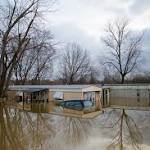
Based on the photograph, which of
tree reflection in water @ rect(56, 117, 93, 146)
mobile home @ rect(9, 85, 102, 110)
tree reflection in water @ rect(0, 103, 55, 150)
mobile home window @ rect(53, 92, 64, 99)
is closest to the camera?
tree reflection in water @ rect(0, 103, 55, 150)

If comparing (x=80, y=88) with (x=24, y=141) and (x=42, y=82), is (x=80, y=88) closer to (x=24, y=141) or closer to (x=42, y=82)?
(x=24, y=141)

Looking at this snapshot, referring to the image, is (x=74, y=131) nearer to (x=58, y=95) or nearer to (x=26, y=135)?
(x=26, y=135)

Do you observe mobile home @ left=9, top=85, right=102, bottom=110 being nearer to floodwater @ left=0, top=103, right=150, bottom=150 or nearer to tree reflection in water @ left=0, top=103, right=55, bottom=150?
floodwater @ left=0, top=103, right=150, bottom=150

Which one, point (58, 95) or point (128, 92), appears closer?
point (58, 95)

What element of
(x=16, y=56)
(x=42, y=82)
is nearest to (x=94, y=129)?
(x=16, y=56)

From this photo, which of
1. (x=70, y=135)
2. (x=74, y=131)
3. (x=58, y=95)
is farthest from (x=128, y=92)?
(x=70, y=135)

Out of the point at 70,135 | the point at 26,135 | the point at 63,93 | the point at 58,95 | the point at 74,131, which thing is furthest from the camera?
the point at 58,95

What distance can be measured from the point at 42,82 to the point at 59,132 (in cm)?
3801

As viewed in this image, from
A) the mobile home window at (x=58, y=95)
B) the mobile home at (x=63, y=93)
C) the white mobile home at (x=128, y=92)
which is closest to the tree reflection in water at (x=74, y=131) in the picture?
the mobile home at (x=63, y=93)

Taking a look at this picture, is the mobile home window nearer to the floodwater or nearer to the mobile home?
the mobile home

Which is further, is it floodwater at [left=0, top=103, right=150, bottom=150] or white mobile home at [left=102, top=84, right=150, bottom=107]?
white mobile home at [left=102, top=84, right=150, bottom=107]

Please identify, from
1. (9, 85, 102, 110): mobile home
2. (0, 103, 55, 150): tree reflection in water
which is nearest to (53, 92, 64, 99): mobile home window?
(9, 85, 102, 110): mobile home

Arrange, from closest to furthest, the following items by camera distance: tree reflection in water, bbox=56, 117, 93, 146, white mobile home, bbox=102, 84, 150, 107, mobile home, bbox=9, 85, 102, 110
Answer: tree reflection in water, bbox=56, 117, 93, 146
mobile home, bbox=9, 85, 102, 110
white mobile home, bbox=102, 84, 150, 107

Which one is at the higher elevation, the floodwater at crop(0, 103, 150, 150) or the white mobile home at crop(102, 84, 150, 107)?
the white mobile home at crop(102, 84, 150, 107)
